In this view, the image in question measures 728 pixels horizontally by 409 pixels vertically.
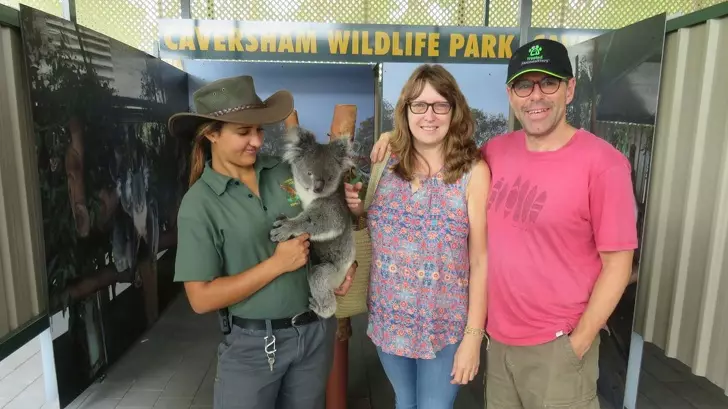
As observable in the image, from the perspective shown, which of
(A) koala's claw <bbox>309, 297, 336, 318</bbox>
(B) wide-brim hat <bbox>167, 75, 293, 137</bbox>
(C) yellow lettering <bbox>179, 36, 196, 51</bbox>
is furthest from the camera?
(C) yellow lettering <bbox>179, 36, 196, 51</bbox>

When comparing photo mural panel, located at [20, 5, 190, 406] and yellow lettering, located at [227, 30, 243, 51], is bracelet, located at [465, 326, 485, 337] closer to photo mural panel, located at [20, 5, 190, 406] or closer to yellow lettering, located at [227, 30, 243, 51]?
photo mural panel, located at [20, 5, 190, 406]

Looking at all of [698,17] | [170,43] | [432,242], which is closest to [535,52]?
[432,242]

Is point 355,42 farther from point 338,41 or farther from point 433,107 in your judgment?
point 433,107

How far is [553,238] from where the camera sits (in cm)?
165

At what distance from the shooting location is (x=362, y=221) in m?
2.26

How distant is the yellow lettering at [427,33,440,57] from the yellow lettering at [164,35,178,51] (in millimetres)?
2721

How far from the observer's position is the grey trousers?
62.1 inches

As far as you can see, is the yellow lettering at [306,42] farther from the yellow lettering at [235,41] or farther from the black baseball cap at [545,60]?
the black baseball cap at [545,60]

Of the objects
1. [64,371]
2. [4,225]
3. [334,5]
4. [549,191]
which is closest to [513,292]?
[549,191]

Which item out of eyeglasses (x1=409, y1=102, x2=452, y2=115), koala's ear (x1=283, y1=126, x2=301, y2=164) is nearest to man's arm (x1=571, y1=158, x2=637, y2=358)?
eyeglasses (x1=409, y1=102, x2=452, y2=115)

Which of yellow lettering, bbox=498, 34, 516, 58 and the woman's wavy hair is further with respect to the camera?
yellow lettering, bbox=498, 34, 516, 58

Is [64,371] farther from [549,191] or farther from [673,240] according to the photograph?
[673,240]

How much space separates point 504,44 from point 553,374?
13.9 ft

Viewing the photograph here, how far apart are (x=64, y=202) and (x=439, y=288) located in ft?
7.43
